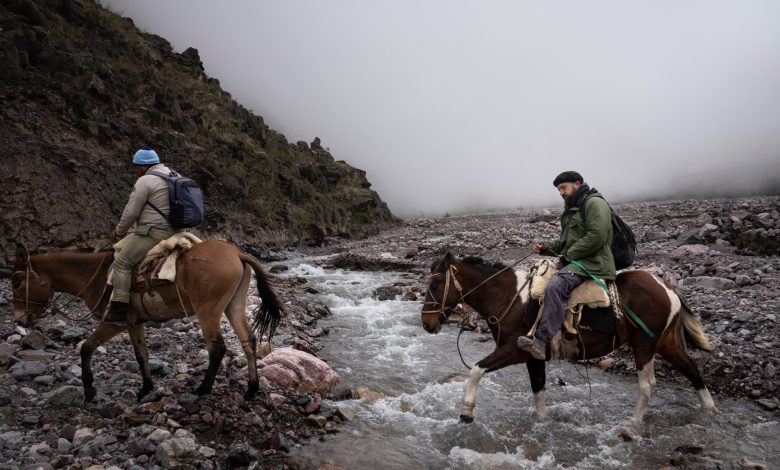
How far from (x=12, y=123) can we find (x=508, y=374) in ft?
57.2

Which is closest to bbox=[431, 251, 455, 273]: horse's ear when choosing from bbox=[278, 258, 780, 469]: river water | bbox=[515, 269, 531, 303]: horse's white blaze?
bbox=[515, 269, 531, 303]: horse's white blaze

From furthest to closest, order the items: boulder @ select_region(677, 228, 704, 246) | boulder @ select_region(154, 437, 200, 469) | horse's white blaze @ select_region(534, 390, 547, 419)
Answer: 1. boulder @ select_region(677, 228, 704, 246)
2. horse's white blaze @ select_region(534, 390, 547, 419)
3. boulder @ select_region(154, 437, 200, 469)

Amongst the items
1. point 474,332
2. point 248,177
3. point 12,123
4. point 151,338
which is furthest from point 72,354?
point 248,177

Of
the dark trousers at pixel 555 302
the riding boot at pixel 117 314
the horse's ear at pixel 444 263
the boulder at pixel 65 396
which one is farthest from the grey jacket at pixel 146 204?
the dark trousers at pixel 555 302

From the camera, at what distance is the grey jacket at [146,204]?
548 cm

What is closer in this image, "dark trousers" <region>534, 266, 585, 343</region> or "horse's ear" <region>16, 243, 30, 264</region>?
"dark trousers" <region>534, 266, 585, 343</region>

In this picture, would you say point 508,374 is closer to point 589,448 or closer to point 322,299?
point 589,448

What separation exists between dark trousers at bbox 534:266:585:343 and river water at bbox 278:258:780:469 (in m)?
1.40

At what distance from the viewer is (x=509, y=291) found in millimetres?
5934

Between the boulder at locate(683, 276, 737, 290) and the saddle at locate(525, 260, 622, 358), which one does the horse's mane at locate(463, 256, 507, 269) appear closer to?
the saddle at locate(525, 260, 622, 358)

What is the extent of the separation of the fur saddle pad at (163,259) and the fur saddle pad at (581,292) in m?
4.67

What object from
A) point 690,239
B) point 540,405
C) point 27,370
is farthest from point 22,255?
point 690,239

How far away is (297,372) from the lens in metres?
6.54

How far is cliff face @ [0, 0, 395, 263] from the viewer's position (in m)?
14.1
